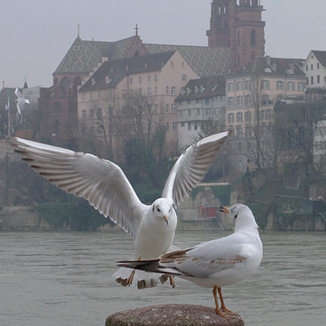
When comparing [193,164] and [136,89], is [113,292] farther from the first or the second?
[136,89]

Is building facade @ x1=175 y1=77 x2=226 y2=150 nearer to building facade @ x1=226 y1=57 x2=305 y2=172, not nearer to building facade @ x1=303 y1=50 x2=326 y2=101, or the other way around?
building facade @ x1=226 y1=57 x2=305 y2=172

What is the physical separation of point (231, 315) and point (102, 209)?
3185mm

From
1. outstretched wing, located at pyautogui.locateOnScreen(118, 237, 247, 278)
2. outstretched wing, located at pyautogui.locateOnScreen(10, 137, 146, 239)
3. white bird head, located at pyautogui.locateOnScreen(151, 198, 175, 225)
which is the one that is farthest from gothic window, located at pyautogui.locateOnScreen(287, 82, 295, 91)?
outstretched wing, located at pyautogui.locateOnScreen(118, 237, 247, 278)

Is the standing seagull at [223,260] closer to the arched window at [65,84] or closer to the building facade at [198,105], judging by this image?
the building facade at [198,105]

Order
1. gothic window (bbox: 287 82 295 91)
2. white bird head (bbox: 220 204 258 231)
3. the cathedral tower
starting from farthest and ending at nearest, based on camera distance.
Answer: the cathedral tower < gothic window (bbox: 287 82 295 91) < white bird head (bbox: 220 204 258 231)

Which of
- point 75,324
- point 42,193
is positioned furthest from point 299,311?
point 42,193

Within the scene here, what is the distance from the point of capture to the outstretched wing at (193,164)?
1277cm

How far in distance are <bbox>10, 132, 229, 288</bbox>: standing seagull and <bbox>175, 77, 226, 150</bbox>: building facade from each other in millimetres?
98940

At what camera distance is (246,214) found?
962 cm

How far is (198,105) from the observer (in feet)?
384

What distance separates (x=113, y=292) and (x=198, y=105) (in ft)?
298

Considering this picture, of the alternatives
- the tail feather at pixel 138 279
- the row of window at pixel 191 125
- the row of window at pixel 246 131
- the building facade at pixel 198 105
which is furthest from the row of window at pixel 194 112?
the tail feather at pixel 138 279

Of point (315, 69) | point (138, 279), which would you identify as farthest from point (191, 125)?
point (138, 279)

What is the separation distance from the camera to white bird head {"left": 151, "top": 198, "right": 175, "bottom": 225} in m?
10.6
